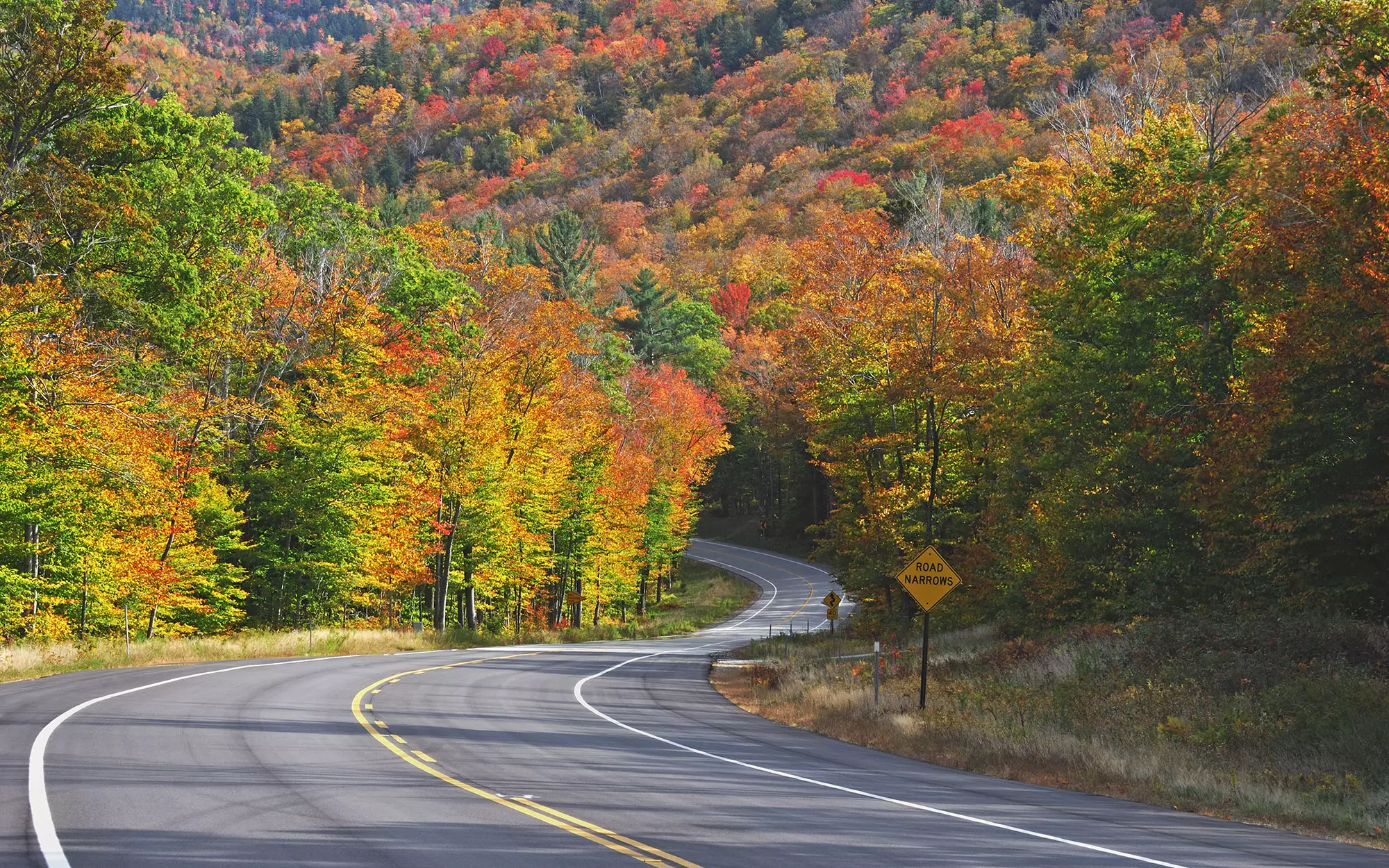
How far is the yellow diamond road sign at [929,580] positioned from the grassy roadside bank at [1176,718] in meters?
2.00

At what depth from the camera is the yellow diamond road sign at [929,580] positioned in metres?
19.3

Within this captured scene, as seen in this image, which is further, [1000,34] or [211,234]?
[1000,34]

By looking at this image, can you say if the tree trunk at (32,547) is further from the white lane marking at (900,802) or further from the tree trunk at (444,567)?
the white lane marking at (900,802)

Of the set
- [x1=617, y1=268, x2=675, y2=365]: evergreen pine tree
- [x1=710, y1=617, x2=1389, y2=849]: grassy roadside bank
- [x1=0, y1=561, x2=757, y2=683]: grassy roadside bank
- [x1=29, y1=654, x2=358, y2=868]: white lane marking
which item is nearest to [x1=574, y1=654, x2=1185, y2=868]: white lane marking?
[x1=710, y1=617, x2=1389, y2=849]: grassy roadside bank

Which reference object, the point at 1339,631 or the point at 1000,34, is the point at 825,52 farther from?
the point at 1339,631

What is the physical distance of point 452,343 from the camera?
149 feet

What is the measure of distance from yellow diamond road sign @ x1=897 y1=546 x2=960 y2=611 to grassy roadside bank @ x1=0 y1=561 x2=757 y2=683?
57.5 feet

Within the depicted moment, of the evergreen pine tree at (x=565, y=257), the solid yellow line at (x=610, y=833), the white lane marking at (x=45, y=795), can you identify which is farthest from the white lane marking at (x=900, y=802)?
the evergreen pine tree at (x=565, y=257)

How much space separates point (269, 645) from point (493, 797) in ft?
74.4

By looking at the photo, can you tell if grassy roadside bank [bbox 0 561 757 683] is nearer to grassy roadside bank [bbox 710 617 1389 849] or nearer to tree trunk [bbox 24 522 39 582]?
tree trunk [bbox 24 522 39 582]

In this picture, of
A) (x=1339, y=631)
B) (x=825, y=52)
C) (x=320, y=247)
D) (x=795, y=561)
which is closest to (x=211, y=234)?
(x=320, y=247)

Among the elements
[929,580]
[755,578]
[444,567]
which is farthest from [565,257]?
[929,580]

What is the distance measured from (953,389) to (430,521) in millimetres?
20136

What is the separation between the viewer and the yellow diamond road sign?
63.4ft
